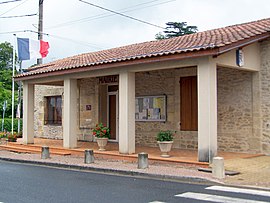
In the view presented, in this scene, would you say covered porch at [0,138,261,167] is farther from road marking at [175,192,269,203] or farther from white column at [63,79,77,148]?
road marking at [175,192,269,203]

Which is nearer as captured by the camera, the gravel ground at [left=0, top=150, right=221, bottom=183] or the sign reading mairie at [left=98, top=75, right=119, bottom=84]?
the gravel ground at [left=0, top=150, right=221, bottom=183]

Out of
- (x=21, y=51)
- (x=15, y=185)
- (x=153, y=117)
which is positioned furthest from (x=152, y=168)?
(x=21, y=51)

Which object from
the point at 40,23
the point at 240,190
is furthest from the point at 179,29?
the point at 240,190

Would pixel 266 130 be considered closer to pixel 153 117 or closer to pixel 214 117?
pixel 214 117

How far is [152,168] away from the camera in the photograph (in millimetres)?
10672

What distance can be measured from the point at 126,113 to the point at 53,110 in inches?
372

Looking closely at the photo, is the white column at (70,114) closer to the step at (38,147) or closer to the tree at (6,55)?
the step at (38,147)

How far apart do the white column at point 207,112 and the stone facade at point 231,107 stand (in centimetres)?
268

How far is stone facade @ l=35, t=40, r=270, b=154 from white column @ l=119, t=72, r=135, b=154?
249 cm

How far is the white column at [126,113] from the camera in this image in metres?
12.7

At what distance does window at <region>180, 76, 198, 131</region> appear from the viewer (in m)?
14.0

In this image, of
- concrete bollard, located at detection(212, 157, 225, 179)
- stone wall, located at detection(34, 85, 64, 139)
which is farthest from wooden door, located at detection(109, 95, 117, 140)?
concrete bollard, located at detection(212, 157, 225, 179)

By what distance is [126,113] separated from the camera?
500 inches

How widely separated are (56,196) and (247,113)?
7.74 metres
